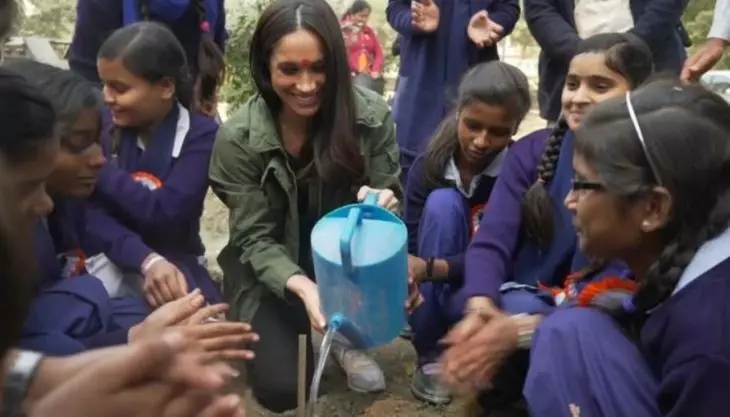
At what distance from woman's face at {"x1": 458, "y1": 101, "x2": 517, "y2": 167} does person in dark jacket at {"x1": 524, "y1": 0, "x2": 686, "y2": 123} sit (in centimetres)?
54

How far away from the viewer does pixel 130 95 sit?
2.27 meters

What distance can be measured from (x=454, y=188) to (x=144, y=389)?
1475mm

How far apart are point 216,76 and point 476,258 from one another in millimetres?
1210

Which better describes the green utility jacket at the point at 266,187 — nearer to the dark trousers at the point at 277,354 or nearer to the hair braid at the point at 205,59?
the dark trousers at the point at 277,354

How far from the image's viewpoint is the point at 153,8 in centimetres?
271

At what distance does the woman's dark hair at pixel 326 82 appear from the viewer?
218 centimetres

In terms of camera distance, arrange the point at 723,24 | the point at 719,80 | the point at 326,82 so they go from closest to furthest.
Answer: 1. the point at 326,82
2. the point at 723,24
3. the point at 719,80

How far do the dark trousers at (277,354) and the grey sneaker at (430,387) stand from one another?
282 millimetres

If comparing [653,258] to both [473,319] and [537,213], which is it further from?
[537,213]

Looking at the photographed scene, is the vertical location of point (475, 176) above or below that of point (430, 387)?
above

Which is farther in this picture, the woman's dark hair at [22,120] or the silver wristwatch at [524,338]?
the silver wristwatch at [524,338]

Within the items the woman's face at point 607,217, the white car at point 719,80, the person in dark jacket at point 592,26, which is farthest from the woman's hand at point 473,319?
the white car at point 719,80

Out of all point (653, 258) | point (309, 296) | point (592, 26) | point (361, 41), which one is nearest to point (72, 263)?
point (309, 296)

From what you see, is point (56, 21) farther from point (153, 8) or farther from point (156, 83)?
point (156, 83)
